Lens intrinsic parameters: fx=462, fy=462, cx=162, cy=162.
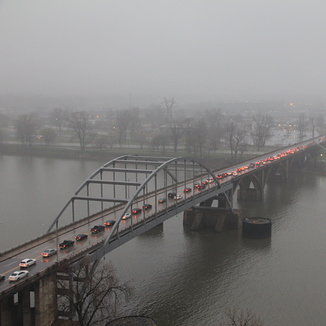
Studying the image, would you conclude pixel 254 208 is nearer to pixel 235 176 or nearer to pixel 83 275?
pixel 235 176

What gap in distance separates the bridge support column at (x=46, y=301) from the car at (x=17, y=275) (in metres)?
0.48

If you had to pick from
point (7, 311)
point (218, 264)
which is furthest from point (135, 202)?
point (7, 311)

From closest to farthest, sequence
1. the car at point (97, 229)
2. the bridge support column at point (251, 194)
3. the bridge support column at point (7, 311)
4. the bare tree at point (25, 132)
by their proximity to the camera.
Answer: the bridge support column at point (7, 311) → the car at point (97, 229) → the bridge support column at point (251, 194) → the bare tree at point (25, 132)

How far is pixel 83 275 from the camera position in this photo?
15109mm

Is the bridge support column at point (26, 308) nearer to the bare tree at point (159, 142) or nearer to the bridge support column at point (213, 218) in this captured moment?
the bridge support column at point (213, 218)

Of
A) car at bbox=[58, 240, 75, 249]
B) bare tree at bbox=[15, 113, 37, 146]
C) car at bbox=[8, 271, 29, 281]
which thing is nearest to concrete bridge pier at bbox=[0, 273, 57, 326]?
car at bbox=[8, 271, 29, 281]

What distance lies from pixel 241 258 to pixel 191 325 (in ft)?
24.2

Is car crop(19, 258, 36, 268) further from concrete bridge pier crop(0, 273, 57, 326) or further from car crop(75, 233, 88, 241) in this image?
car crop(75, 233, 88, 241)

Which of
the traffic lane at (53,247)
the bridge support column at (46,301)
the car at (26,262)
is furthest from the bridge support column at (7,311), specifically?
the car at (26,262)

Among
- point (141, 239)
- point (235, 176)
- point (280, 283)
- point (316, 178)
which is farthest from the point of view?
point (316, 178)

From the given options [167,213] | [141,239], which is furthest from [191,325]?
[141,239]

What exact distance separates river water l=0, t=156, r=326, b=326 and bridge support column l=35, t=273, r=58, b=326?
341cm

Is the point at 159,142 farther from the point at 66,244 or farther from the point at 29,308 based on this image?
the point at 29,308

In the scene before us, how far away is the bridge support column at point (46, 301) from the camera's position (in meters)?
13.3
